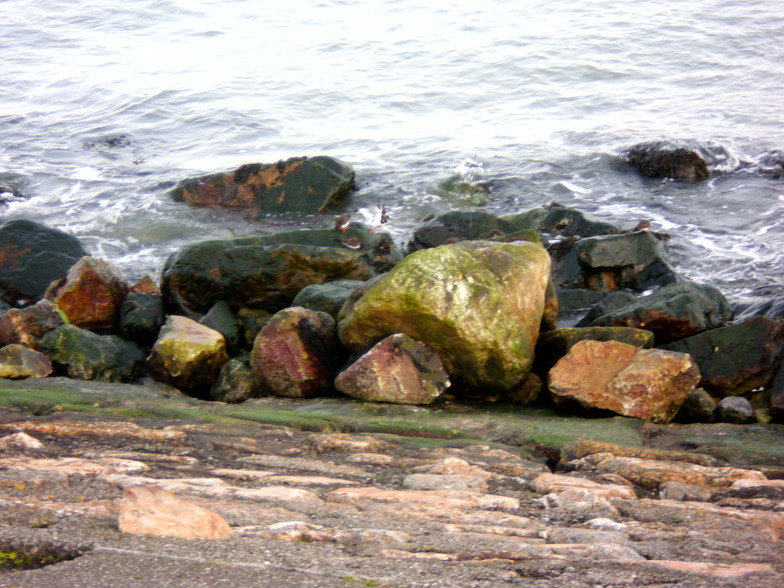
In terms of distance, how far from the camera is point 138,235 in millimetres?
12367

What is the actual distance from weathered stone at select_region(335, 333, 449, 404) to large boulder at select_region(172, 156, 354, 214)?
6.58m

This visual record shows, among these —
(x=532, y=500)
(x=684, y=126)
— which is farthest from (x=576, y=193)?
(x=532, y=500)

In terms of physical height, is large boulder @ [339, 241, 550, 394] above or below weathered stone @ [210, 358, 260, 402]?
above

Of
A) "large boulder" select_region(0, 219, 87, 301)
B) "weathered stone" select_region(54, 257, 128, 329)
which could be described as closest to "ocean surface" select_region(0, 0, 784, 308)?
"large boulder" select_region(0, 219, 87, 301)

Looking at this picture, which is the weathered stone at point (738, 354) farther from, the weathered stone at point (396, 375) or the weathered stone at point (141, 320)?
the weathered stone at point (141, 320)

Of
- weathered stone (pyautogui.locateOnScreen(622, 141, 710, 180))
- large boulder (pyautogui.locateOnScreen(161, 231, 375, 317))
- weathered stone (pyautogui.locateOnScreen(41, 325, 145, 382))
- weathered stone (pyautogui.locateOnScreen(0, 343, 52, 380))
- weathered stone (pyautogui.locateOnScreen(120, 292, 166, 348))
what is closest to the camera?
weathered stone (pyautogui.locateOnScreen(0, 343, 52, 380))

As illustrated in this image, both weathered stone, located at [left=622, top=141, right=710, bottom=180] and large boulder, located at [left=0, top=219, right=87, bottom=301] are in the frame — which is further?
weathered stone, located at [left=622, top=141, right=710, bottom=180]

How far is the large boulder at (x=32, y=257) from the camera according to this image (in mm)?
9807

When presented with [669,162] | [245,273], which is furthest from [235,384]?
[669,162]

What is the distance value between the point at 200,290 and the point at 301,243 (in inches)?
56.2

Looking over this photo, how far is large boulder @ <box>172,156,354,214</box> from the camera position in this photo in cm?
1294

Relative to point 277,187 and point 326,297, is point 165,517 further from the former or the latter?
point 277,187

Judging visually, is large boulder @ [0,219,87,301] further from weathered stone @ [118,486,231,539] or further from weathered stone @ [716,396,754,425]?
weathered stone @ [716,396,754,425]

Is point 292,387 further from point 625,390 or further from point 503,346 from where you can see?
point 625,390
